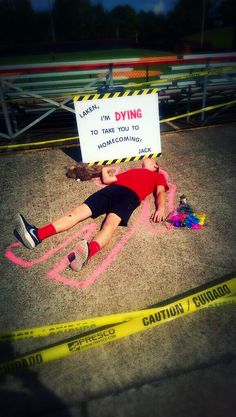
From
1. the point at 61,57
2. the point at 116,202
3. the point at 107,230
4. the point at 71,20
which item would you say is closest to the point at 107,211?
the point at 116,202

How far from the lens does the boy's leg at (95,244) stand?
379 centimetres

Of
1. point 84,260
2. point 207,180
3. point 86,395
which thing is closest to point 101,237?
point 84,260

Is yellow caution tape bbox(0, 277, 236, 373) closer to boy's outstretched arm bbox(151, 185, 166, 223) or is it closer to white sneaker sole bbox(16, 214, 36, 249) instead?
white sneaker sole bbox(16, 214, 36, 249)

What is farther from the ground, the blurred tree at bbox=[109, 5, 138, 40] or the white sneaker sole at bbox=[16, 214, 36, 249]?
the blurred tree at bbox=[109, 5, 138, 40]

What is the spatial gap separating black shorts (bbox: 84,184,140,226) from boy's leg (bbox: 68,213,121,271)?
110 millimetres

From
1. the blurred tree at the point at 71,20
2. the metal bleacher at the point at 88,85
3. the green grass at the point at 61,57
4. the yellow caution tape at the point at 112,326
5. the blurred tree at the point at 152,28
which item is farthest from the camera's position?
the blurred tree at the point at 71,20

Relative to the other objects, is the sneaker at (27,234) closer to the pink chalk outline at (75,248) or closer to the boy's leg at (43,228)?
the boy's leg at (43,228)

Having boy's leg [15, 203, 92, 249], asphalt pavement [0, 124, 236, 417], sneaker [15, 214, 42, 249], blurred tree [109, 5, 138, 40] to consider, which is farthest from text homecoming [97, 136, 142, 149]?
blurred tree [109, 5, 138, 40]

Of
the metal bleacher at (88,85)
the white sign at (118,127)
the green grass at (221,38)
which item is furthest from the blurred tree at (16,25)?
the white sign at (118,127)

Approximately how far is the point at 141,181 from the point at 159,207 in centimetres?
52

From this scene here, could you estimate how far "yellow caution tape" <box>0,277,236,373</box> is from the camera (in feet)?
9.20

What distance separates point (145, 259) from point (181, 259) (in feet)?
1.62

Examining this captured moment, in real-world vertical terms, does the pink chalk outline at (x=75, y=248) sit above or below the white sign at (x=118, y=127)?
below

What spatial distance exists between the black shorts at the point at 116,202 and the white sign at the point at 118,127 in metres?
1.79
